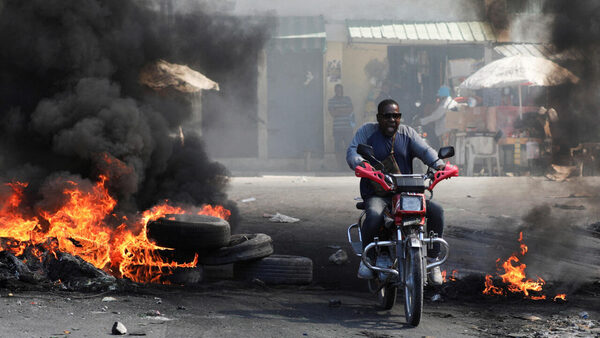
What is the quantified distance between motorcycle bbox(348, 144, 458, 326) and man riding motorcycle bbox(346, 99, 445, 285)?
9 cm

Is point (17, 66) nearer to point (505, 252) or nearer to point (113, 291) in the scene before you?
point (113, 291)

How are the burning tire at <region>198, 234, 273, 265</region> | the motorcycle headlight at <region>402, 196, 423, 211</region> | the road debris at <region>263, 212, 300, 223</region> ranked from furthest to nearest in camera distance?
the road debris at <region>263, 212, 300, 223</region> < the burning tire at <region>198, 234, 273, 265</region> < the motorcycle headlight at <region>402, 196, 423, 211</region>

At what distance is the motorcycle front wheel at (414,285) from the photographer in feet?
14.6

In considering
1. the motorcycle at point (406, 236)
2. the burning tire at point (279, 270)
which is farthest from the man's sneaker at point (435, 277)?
the burning tire at point (279, 270)

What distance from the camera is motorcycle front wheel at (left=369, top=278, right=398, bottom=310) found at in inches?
198

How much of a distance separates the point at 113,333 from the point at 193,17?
7560mm

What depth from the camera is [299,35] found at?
24.6 m

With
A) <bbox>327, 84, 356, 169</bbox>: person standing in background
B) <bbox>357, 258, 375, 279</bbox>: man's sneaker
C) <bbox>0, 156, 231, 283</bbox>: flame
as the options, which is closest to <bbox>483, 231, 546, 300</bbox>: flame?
<bbox>357, 258, 375, 279</bbox>: man's sneaker

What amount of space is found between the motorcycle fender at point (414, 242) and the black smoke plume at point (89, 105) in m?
4.19

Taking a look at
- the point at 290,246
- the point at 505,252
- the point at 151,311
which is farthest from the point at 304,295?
the point at 505,252

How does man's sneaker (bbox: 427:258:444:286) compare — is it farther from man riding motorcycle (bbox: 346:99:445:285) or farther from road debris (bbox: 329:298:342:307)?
road debris (bbox: 329:298:342:307)

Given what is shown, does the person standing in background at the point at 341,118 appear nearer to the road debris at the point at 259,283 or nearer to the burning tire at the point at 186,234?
the burning tire at the point at 186,234

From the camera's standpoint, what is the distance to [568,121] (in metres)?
10.9

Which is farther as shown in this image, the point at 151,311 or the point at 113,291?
the point at 113,291
